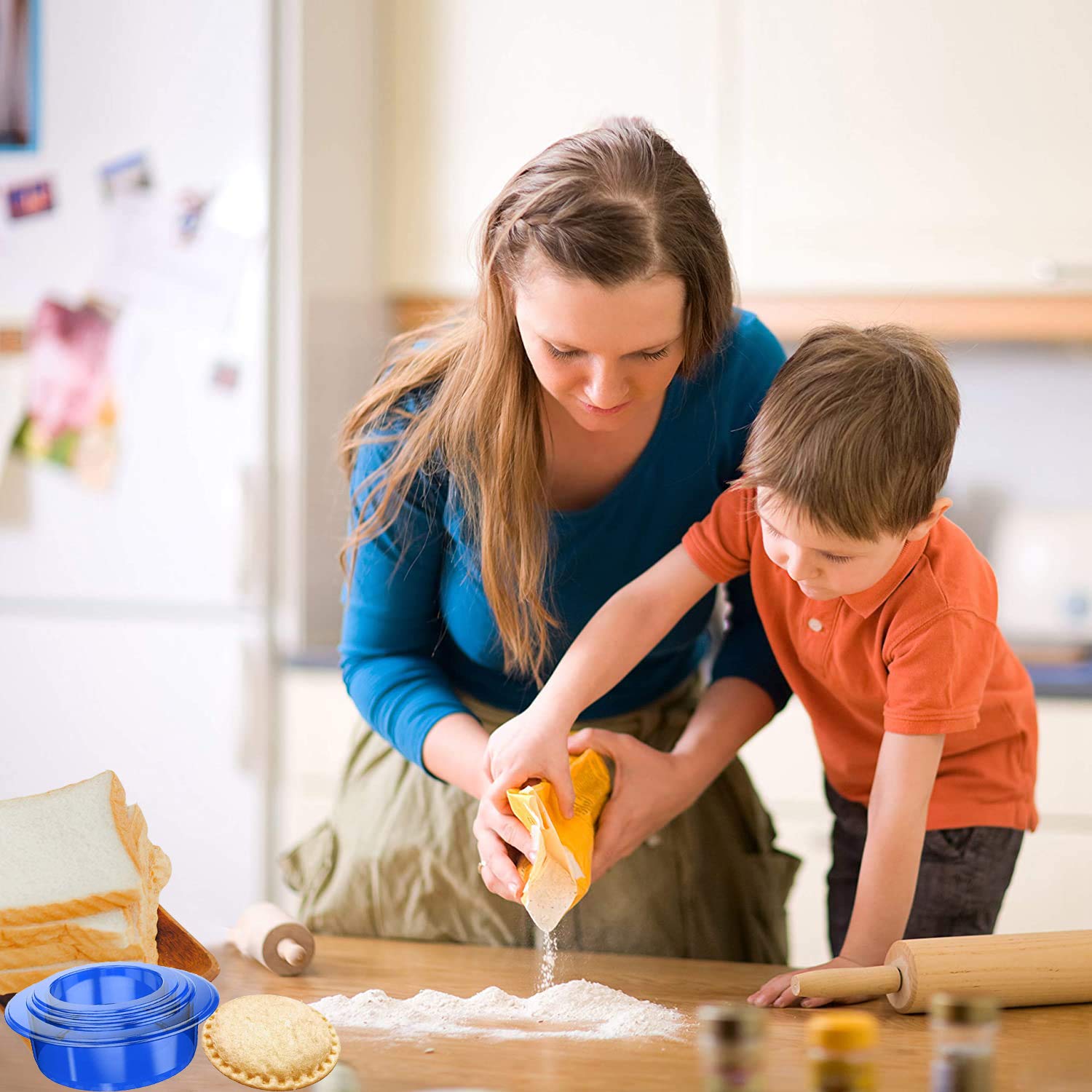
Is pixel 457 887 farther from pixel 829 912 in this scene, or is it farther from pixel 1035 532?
pixel 1035 532

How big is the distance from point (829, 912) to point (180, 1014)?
26.6 inches

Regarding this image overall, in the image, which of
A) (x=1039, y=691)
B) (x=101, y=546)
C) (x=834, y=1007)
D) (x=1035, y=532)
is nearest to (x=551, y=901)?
(x=834, y=1007)

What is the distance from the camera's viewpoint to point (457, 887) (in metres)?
1.15

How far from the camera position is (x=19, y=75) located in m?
2.29

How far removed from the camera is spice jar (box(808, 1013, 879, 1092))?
49 centimetres

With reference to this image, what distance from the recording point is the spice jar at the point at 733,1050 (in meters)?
0.49

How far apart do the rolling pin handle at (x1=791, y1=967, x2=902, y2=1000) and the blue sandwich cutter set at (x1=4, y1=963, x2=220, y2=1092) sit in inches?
15.6

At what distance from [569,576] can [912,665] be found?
32 cm

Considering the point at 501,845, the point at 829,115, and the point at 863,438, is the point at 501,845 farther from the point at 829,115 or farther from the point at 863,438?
the point at 829,115

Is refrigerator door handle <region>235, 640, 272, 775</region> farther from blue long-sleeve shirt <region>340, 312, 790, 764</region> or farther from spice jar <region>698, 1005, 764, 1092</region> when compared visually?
spice jar <region>698, 1005, 764, 1092</region>

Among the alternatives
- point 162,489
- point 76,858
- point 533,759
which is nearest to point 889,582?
point 533,759

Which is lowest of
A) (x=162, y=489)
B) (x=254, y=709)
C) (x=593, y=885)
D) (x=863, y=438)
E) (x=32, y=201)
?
(x=254, y=709)

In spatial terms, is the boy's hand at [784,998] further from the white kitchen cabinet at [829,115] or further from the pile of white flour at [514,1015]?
the white kitchen cabinet at [829,115]

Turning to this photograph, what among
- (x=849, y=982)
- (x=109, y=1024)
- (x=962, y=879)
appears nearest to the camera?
(x=109, y=1024)
